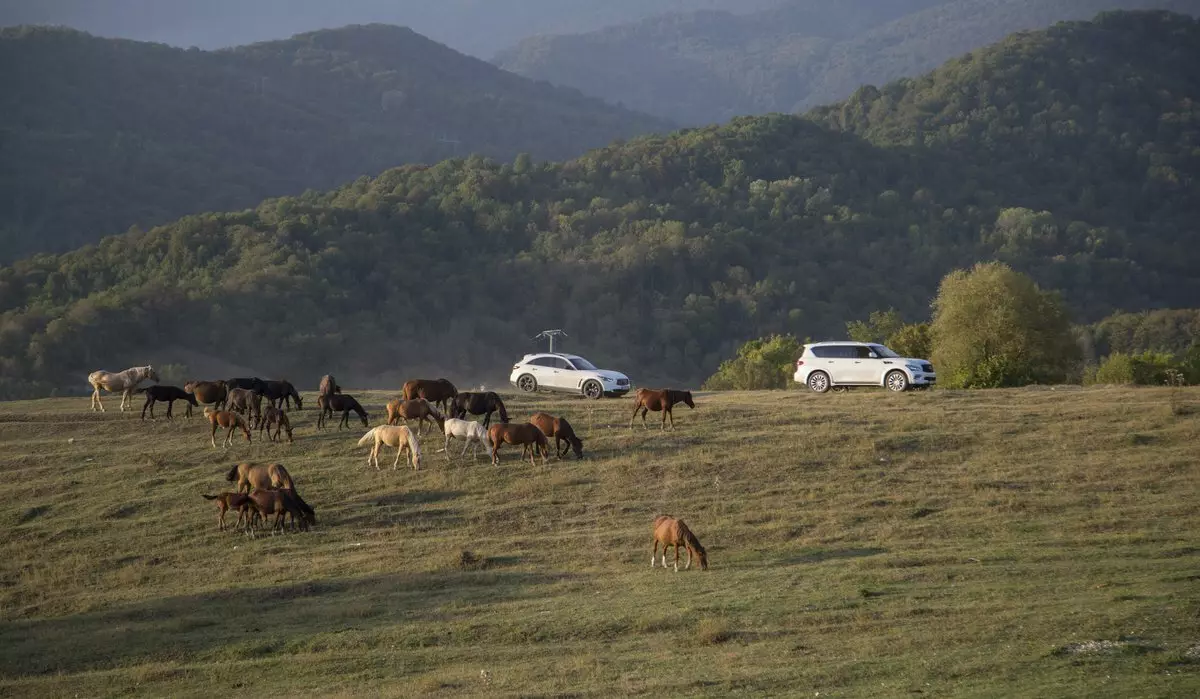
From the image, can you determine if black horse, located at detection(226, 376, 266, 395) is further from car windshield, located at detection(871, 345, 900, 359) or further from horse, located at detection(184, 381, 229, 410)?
car windshield, located at detection(871, 345, 900, 359)

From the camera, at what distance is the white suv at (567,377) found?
148 feet

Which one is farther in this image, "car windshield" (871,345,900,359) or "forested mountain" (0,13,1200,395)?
"forested mountain" (0,13,1200,395)

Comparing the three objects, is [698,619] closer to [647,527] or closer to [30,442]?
[647,527]

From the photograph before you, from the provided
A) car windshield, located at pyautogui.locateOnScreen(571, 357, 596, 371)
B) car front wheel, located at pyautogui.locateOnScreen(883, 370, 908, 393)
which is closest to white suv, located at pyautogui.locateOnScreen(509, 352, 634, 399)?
car windshield, located at pyautogui.locateOnScreen(571, 357, 596, 371)

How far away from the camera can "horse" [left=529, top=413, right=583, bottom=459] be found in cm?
3494

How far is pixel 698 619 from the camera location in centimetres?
2166

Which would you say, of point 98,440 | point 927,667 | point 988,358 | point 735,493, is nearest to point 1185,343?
point 988,358

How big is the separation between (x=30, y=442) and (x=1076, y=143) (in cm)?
13722

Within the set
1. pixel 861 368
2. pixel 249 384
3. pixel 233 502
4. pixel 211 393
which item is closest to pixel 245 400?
pixel 249 384

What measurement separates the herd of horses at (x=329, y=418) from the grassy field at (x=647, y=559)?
667mm

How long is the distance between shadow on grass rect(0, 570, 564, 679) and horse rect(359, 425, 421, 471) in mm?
8090

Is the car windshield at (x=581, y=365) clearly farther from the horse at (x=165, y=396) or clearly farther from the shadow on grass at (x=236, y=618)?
the shadow on grass at (x=236, y=618)

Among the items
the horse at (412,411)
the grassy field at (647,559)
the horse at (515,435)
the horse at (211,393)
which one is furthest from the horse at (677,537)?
the horse at (211,393)

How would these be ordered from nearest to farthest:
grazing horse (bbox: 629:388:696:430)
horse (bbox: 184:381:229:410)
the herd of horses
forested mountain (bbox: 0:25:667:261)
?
the herd of horses → grazing horse (bbox: 629:388:696:430) → horse (bbox: 184:381:229:410) → forested mountain (bbox: 0:25:667:261)
